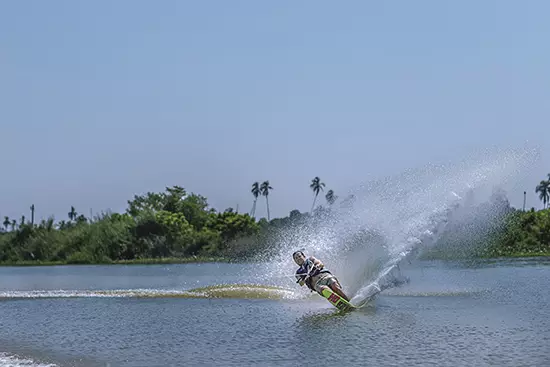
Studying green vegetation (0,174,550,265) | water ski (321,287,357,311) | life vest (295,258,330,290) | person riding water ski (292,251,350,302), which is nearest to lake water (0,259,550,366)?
water ski (321,287,357,311)

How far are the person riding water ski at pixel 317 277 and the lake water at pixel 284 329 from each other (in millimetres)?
745

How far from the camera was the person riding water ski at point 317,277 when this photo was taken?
25.2 meters

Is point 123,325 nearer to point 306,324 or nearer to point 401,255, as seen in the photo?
point 306,324

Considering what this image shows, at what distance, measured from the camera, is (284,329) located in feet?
70.1

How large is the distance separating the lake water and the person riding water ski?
2.44 ft

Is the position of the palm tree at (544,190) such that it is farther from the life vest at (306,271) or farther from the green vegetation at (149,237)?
the life vest at (306,271)

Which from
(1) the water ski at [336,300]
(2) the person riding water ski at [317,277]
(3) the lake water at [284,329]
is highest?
(2) the person riding water ski at [317,277]

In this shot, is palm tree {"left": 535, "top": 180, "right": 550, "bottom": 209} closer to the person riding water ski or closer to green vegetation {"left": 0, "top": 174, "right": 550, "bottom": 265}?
green vegetation {"left": 0, "top": 174, "right": 550, "bottom": 265}

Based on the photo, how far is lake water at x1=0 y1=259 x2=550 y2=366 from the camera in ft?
56.0

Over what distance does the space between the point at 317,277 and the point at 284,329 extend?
14.2 ft

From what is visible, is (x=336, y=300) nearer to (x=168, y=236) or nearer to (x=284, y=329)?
(x=284, y=329)

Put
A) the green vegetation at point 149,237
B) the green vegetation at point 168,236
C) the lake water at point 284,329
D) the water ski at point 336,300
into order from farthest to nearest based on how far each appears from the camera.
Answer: the green vegetation at point 149,237 → the green vegetation at point 168,236 → the water ski at point 336,300 → the lake water at point 284,329

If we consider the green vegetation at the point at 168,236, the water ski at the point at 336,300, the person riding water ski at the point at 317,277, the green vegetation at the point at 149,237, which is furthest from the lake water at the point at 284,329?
the green vegetation at the point at 149,237

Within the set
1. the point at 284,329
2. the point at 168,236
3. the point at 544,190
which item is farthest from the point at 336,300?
the point at 544,190
